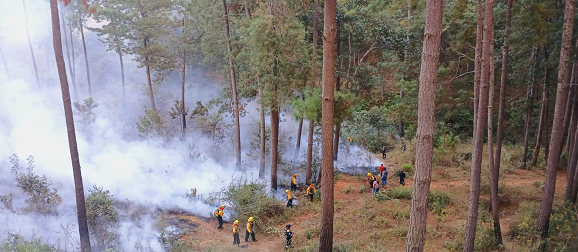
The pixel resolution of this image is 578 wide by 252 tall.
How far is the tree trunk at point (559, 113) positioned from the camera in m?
8.85

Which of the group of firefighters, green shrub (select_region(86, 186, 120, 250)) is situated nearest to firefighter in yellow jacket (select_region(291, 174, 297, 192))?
the group of firefighters

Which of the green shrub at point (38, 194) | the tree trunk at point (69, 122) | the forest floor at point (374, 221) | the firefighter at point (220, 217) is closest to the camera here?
the tree trunk at point (69, 122)

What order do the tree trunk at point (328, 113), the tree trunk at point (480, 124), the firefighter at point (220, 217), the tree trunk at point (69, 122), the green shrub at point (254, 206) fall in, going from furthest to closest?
the green shrub at point (254, 206)
the firefighter at point (220, 217)
the tree trunk at point (69, 122)
the tree trunk at point (480, 124)
the tree trunk at point (328, 113)

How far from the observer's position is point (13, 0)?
120ft

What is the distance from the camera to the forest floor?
11562 mm

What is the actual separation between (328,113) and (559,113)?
601 centimetres

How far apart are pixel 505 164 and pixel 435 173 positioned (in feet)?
14.2

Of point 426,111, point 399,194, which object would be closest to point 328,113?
point 426,111

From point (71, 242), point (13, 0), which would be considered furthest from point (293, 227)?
point (13, 0)

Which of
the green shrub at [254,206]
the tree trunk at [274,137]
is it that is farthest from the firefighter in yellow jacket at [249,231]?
the tree trunk at [274,137]

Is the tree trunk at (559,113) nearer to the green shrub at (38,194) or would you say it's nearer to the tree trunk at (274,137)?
the tree trunk at (274,137)

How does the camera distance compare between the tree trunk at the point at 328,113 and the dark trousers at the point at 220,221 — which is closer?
the tree trunk at the point at 328,113

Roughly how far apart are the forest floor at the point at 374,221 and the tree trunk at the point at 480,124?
6.74 ft

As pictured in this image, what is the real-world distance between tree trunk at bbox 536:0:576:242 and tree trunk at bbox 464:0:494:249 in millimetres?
1848
